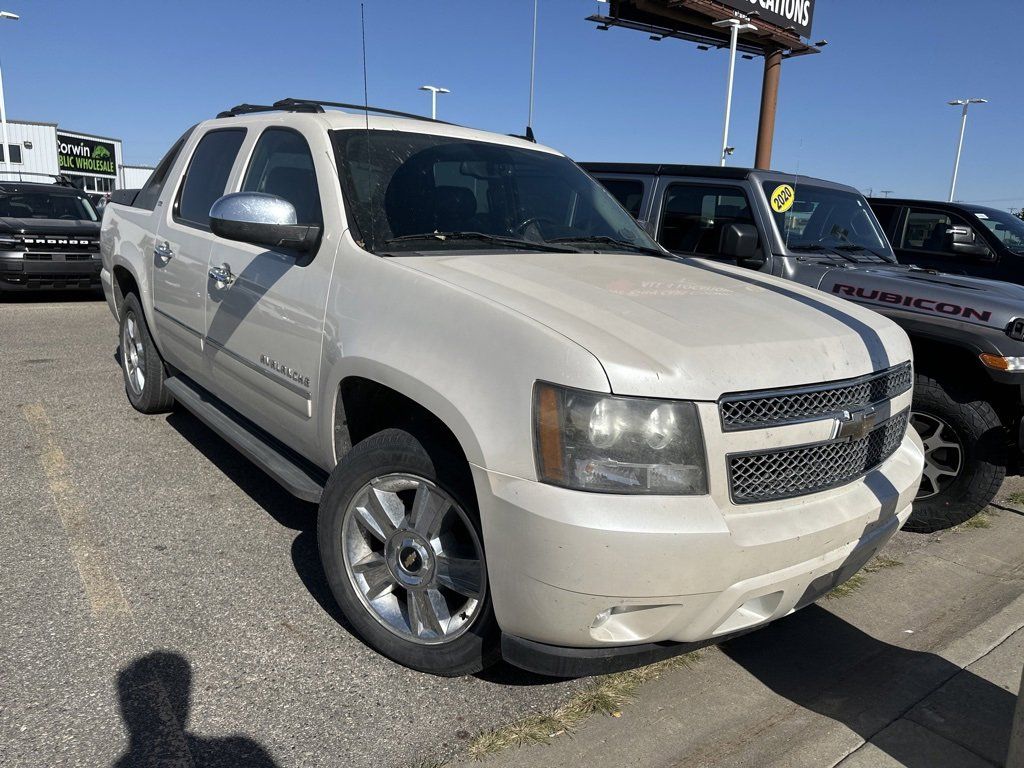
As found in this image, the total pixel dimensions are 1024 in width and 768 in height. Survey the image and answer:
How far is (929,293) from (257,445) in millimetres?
3704

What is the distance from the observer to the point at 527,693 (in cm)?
262

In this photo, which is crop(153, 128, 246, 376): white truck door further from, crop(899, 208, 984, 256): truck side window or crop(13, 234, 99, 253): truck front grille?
crop(899, 208, 984, 256): truck side window

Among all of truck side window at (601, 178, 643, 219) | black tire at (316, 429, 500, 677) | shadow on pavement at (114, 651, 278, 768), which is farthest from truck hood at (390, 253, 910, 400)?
truck side window at (601, 178, 643, 219)

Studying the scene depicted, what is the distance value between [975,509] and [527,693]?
2.98m

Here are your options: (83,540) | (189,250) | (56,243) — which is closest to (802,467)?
(83,540)

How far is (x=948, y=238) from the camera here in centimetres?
727

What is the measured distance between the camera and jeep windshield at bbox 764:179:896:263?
5.36 meters

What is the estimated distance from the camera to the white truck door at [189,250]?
396 centimetres

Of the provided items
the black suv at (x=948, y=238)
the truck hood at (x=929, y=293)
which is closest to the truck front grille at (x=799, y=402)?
the truck hood at (x=929, y=293)

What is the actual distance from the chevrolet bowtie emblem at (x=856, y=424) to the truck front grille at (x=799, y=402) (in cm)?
2

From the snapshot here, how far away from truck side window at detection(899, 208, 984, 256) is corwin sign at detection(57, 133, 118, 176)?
48.0m

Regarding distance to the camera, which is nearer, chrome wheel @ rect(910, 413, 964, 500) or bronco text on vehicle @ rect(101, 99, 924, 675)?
bronco text on vehicle @ rect(101, 99, 924, 675)

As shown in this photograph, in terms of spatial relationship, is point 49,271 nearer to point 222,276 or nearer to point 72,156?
point 222,276

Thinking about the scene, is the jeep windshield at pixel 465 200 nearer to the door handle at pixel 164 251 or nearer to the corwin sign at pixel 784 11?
the door handle at pixel 164 251
